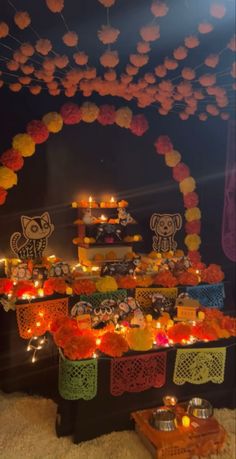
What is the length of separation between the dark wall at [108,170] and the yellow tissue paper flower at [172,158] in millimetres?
71

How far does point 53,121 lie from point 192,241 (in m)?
1.96

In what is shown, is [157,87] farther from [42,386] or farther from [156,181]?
[42,386]

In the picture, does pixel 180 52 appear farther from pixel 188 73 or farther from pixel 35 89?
pixel 35 89

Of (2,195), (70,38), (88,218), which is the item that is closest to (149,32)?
(70,38)

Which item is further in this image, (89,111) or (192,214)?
(192,214)

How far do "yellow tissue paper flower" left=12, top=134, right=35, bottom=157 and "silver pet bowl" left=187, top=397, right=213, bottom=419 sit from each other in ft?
8.13

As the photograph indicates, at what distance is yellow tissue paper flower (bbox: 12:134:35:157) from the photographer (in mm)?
3482

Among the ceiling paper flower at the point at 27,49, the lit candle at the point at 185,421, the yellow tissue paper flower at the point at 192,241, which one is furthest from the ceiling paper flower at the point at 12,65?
the lit candle at the point at 185,421

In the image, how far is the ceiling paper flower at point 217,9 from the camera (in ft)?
9.39

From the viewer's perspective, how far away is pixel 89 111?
3736 millimetres

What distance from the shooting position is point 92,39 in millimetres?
3271

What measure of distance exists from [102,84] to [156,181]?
3.89 feet

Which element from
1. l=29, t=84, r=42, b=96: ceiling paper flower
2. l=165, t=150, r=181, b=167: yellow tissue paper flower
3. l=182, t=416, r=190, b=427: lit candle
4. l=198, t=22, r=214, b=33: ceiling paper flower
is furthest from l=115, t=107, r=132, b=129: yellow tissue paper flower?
l=182, t=416, r=190, b=427: lit candle

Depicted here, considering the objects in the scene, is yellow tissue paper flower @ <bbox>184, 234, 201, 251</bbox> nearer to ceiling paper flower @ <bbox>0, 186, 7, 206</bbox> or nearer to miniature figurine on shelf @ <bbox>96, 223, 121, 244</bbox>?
miniature figurine on shelf @ <bbox>96, 223, 121, 244</bbox>
